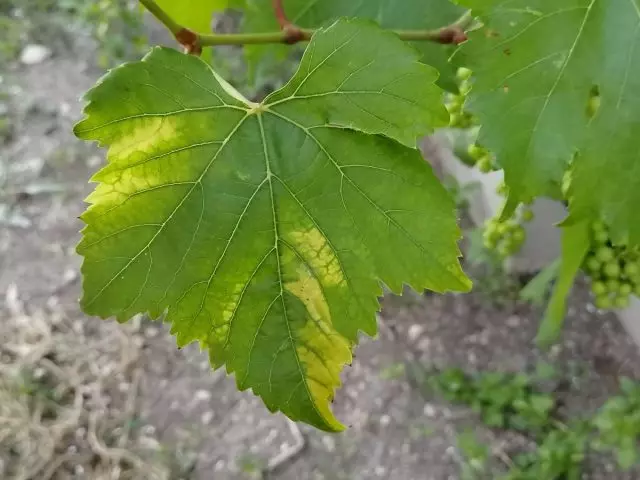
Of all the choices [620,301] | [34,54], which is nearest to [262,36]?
[620,301]

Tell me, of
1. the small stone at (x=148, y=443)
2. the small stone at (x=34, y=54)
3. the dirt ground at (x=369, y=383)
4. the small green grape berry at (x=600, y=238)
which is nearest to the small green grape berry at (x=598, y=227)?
the small green grape berry at (x=600, y=238)

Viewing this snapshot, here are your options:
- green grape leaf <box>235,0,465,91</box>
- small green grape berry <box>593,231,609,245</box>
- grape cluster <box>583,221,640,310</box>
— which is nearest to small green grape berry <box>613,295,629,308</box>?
grape cluster <box>583,221,640,310</box>

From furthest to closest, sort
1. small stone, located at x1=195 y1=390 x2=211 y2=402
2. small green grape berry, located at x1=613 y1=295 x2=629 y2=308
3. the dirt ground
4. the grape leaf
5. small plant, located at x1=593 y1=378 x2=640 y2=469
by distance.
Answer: small stone, located at x1=195 y1=390 x2=211 y2=402
the dirt ground
small plant, located at x1=593 y1=378 x2=640 y2=469
small green grape berry, located at x1=613 y1=295 x2=629 y2=308
the grape leaf

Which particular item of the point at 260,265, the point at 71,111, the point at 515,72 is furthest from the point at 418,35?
the point at 71,111

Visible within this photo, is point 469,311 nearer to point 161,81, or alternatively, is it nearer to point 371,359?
point 371,359

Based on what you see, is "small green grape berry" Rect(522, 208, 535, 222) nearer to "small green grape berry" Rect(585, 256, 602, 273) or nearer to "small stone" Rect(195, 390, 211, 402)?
"small green grape berry" Rect(585, 256, 602, 273)

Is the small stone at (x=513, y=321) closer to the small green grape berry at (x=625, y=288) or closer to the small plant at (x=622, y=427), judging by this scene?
the small plant at (x=622, y=427)
